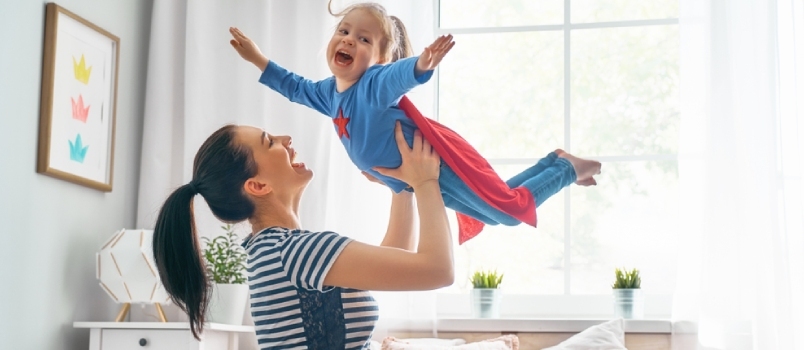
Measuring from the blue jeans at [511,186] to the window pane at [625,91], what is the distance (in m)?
1.53

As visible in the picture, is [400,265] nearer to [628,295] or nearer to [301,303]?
[301,303]

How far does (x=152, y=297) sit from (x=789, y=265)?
2117mm

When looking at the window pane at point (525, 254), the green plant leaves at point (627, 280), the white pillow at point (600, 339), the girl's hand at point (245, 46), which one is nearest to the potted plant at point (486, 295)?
the window pane at point (525, 254)

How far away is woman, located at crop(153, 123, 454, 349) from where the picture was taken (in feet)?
4.93

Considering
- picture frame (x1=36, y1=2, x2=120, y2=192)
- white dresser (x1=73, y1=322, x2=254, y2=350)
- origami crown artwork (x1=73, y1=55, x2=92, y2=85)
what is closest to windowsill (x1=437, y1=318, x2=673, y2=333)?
white dresser (x1=73, y1=322, x2=254, y2=350)

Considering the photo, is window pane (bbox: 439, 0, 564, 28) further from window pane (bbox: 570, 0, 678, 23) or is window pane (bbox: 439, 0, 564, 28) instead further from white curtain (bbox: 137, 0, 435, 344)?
white curtain (bbox: 137, 0, 435, 344)

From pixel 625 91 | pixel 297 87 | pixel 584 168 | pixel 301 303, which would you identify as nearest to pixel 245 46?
pixel 297 87

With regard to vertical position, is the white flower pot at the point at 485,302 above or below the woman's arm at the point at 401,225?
below

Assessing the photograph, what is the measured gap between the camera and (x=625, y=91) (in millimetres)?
3635

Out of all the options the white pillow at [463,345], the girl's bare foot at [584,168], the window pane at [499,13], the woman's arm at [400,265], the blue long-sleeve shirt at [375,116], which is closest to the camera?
the woman's arm at [400,265]

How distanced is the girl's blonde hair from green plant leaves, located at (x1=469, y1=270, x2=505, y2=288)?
138 centimetres

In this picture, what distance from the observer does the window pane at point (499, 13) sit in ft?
12.2

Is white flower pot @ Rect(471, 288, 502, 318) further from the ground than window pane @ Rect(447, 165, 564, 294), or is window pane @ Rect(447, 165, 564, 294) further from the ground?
window pane @ Rect(447, 165, 564, 294)

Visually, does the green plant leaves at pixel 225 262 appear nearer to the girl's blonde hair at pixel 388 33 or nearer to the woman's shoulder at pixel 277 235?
the girl's blonde hair at pixel 388 33
